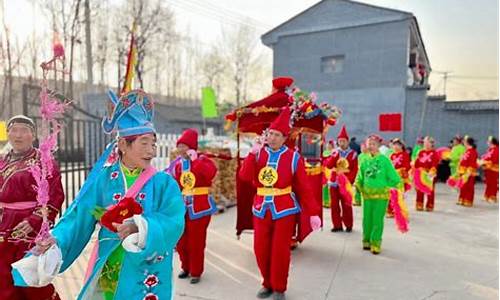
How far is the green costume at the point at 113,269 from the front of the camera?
83.7 inches

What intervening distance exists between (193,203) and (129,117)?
2.24m

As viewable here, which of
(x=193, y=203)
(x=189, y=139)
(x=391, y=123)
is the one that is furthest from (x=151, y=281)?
(x=391, y=123)

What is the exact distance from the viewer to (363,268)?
472 centimetres

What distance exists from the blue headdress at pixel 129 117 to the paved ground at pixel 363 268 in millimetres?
2291

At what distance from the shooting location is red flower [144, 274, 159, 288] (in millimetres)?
2121

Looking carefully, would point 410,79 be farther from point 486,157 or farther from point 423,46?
point 486,157

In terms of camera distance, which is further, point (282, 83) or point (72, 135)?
point (72, 135)

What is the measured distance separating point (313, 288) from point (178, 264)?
172 cm

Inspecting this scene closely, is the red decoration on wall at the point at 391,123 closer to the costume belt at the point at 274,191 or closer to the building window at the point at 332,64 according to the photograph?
the building window at the point at 332,64

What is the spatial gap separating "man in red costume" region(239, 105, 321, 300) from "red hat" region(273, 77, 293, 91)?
1286 millimetres

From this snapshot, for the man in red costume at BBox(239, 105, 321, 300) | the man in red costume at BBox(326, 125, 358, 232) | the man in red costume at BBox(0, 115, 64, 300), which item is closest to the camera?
the man in red costume at BBox(0, 115, 64, 300)

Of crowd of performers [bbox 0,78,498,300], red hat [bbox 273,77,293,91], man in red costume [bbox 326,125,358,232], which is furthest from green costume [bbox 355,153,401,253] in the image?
red hat [bbox 273,77,293,91]

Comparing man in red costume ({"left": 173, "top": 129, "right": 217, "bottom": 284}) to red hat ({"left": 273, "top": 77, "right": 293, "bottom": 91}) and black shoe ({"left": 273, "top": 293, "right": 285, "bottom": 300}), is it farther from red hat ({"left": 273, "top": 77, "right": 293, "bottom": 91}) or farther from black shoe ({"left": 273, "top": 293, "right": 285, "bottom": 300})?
red hat ({"left": 273, "top": 77, "right": 293, "bottom": 91})

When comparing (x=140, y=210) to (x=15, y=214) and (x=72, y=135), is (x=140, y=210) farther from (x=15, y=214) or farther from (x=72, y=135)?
(x=72, y=135)
